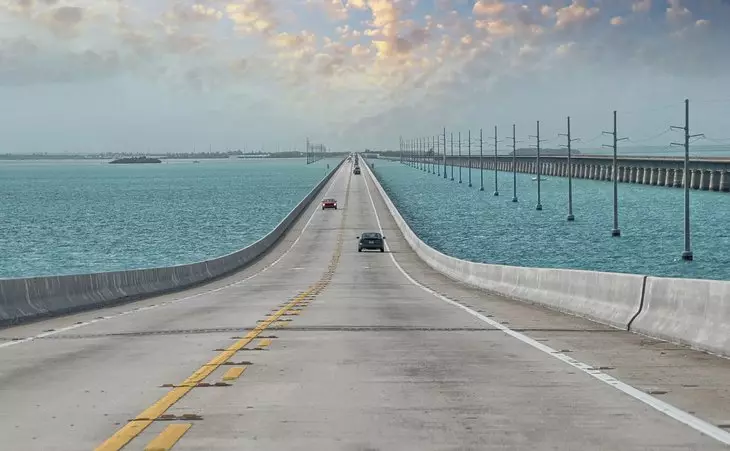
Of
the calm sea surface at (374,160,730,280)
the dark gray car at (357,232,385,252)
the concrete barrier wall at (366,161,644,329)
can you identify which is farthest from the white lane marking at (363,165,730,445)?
the calm sea surface at (374,160,730,280)

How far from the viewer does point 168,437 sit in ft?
27.5

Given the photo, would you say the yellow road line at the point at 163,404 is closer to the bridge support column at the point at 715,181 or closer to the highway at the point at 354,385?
the highway at the point at 354,385

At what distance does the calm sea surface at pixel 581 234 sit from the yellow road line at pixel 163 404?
57976mm

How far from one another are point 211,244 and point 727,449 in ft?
301

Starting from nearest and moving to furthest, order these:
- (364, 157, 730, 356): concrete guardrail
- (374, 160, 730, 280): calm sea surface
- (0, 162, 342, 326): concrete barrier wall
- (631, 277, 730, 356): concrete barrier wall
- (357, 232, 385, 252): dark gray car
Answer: (631, 277, 730, 356): concrete barrier wall < (364, 157, 730, 356): concrete guardrail < (0, 162, 342, 326): concrete barrier wall < (357, 232, 385, 252): dark gray car < (374, 160, 730, 280): calm sea surface

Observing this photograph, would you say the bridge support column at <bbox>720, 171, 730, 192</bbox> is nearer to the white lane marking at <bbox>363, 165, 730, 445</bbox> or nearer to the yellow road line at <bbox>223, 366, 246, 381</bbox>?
the white lane marking at <bbox>363, 165, 730, 445</bbox>

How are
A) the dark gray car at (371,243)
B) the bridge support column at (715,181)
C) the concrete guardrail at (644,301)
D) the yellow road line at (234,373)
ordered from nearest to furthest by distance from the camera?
1. the yellow road line at (234,373)
2. the concrete guardrail at (644,301)
3. the dark gray car at (371,243)
4. the bridge support column at (715,181)

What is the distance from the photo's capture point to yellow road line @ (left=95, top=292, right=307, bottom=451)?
8.26m

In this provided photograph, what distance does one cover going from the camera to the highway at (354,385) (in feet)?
27.7

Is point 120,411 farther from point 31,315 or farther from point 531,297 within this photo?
point 531,297

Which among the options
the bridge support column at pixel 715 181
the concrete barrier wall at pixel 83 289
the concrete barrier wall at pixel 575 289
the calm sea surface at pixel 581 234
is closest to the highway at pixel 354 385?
the concrete barrier wall at pixel 575 289

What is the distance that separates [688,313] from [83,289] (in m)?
17.0

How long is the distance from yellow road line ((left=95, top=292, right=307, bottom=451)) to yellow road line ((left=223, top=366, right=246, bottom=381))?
22 centimetres

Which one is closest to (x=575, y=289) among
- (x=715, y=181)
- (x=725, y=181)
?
(x=725, y=181)
